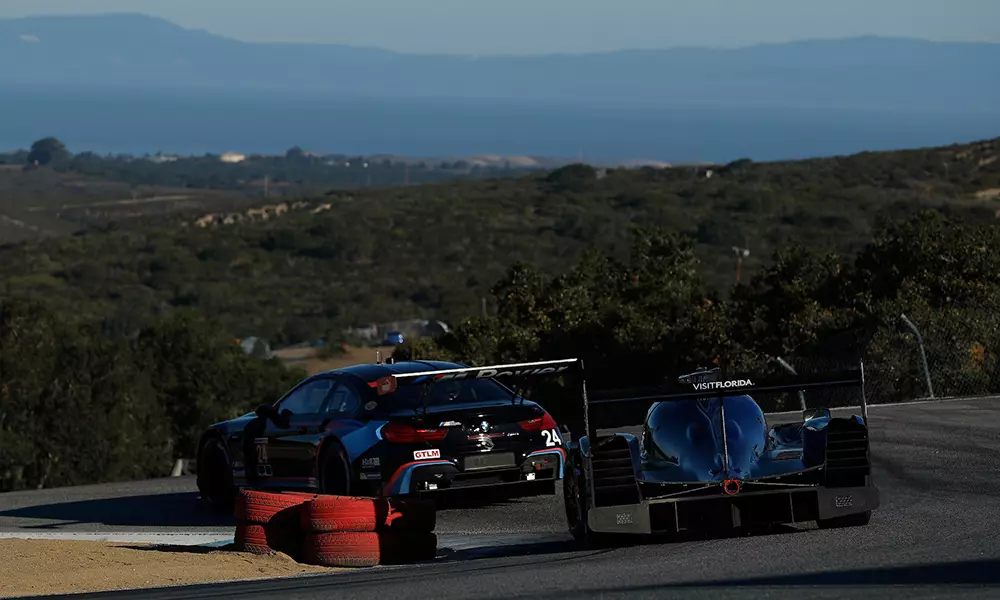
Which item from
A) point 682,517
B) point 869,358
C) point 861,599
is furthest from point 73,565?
point 869,358

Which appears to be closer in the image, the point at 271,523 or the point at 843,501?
the point at 843,501

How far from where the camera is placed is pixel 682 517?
1033cm

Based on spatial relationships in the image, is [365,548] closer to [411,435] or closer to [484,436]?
[411,435]

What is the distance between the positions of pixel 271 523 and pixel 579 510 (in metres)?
2.26

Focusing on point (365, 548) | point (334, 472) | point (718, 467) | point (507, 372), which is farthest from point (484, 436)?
point (718, 467)

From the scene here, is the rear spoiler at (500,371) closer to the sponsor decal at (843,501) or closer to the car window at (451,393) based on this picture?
the car window at (451,393)

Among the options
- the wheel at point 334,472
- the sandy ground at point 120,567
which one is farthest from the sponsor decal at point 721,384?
the wheel at point 334,472

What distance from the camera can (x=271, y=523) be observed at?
11.6m

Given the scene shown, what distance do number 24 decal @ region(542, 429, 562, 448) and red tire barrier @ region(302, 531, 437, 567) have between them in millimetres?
2050

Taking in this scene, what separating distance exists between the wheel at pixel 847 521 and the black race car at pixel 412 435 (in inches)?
88.3

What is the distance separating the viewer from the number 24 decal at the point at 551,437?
13.2 metres

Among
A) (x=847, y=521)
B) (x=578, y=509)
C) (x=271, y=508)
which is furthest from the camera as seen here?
(x=271, y=508)

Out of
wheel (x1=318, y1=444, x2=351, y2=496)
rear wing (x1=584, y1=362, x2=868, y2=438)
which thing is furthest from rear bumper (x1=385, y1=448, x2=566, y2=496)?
rear wing (x1=584, y1=362, x2=868, y2=438)

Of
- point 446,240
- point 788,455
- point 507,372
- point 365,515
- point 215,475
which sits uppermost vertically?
point 507,372
